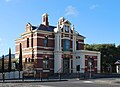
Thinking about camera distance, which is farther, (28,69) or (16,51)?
(16,51)

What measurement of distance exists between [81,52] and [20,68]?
48.9 ft

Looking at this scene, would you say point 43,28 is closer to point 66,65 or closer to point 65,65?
point 65,65

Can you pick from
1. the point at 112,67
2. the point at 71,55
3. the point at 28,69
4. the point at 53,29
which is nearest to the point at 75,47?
the point at 71,55

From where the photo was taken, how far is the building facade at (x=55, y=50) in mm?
59250

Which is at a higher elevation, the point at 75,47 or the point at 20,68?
the point at 75,47

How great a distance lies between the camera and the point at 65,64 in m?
62.5

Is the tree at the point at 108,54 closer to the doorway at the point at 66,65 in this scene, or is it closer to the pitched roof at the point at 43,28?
the doorway at the point at 66,65

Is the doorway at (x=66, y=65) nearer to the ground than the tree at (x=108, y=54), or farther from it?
nearer to the ground

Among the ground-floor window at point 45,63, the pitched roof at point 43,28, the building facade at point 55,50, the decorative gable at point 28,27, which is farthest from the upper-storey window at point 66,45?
the decorative gable at point 28,27

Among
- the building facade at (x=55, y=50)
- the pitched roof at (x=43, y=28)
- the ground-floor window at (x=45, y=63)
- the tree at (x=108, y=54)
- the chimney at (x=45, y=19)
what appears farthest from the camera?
the tree at (x=108, y=54)

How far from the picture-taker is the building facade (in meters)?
59.2

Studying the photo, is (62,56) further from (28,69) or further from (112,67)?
(112,67)

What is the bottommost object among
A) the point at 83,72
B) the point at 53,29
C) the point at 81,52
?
the point at 83,72

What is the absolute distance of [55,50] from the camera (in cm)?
6116
